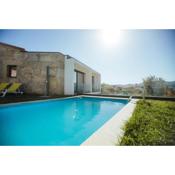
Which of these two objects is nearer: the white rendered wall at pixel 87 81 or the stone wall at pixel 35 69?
the stone wall at pixel 35 69

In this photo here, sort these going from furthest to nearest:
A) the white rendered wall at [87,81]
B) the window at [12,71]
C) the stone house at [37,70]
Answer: the white rendered wall at [87,81]
the window at [12,71]
the stone house at [37,70]

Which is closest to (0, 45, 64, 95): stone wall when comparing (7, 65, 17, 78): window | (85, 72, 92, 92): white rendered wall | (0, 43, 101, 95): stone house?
(0, 43, 101, 95): stone house

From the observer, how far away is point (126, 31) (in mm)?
5320

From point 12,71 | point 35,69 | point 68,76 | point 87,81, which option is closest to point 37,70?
point 35,69

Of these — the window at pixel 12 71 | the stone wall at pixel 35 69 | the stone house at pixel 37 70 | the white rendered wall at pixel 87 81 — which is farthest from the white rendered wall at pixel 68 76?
the window at pixel 12 71

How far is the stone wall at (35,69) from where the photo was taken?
32.6 ft

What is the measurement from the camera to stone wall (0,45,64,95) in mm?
9930

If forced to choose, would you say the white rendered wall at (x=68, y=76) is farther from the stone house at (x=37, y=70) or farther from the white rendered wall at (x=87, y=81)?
the white rendered wall at (x=87, y=81)

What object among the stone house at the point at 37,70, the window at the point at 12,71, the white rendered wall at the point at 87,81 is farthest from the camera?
the white rendered wall at the point at 87,81

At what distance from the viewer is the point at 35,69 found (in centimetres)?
998

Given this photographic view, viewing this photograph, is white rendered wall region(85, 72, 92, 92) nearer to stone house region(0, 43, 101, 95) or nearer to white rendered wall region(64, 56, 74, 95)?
white rendered wall region(64, 56, 74, 95)
